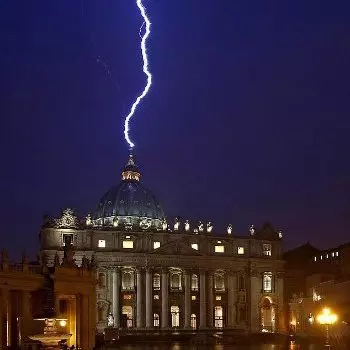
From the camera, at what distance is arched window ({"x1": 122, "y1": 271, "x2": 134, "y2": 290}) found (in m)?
110

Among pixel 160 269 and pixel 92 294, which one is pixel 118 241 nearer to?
pixel 160 269

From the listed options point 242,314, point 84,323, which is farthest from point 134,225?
point 84,323

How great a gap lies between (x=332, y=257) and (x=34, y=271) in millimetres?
76963

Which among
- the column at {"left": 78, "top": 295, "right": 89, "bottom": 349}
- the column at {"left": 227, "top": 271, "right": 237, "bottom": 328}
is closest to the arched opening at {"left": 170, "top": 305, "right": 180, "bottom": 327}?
the column at {"left": 227, "top": 271, "right": 237, "bottom": 328}

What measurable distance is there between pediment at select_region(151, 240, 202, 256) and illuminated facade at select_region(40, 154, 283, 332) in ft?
0.47

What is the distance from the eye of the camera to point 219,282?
11581 centimetres

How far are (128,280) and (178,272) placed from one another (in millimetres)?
7595

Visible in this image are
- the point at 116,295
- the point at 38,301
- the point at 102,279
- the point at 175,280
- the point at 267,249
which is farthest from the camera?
the point at 267,249

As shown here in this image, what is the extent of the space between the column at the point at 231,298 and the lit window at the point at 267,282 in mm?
4935

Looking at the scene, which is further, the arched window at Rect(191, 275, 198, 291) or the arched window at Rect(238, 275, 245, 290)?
the arched window at Rect(238, 275, 245, 290)

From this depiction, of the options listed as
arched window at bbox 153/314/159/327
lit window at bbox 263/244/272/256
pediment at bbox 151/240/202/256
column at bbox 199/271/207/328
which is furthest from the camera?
lit window at bbox 263/244/272/256

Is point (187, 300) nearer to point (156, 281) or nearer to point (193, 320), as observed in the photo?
point (193, 320)

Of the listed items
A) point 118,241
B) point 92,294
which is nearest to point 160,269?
point 118,241

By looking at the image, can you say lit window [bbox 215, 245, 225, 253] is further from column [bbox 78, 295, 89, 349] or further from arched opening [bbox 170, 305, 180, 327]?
column [bbox 78, 295, 89, 349]
